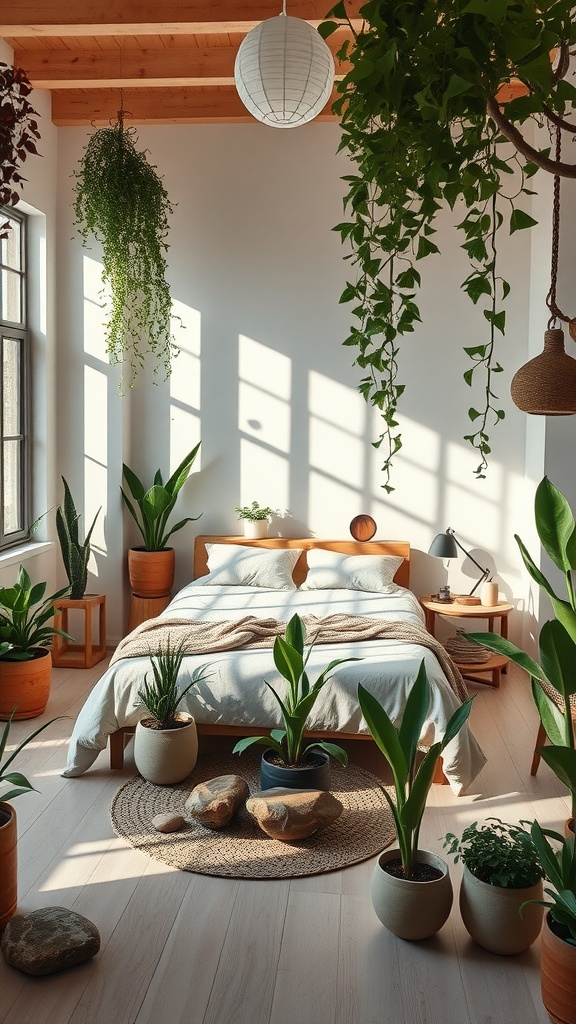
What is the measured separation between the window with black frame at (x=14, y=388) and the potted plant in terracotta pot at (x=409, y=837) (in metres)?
3.61

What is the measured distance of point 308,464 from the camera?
625 centimetres

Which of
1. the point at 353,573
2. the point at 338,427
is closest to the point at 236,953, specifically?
the point at 353,573

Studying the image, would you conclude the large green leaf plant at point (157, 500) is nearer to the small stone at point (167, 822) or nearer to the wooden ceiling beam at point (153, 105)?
the wooden ceiling beam at point (153, 105)

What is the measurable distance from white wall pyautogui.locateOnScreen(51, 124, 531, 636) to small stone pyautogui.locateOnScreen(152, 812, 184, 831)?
290cm

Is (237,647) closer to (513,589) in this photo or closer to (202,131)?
(513,589)

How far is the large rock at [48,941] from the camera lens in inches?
98.6

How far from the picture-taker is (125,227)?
567 cm

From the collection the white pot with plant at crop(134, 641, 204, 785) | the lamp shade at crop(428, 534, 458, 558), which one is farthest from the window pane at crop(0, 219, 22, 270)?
the lamp shade at crop(428, 534, 458, 558)

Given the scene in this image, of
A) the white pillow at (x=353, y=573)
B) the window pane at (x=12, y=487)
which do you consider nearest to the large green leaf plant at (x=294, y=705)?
the white pillow at (x=353, y=573)

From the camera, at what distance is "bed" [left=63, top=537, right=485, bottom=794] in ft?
12.7

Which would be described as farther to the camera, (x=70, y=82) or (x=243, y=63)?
(x=70, y=82)

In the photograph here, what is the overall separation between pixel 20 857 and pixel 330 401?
385 cm

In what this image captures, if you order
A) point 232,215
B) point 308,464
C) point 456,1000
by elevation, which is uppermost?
point 232,215

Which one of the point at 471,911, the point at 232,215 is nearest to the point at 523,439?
the point at 232,215
